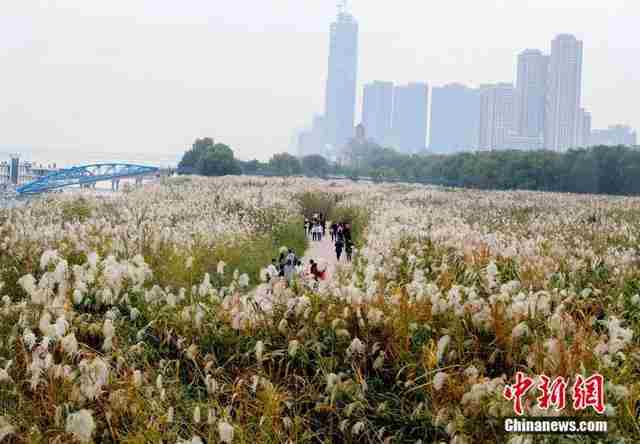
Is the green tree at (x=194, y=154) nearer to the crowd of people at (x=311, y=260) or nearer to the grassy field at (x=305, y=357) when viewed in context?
the crowd of people at (x=311, y=260)

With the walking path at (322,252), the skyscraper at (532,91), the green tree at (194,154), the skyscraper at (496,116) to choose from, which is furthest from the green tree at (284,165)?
the skyscraper at (496,116)

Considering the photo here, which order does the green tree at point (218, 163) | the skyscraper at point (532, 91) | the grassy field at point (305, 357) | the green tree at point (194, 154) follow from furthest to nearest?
the skyscraper at point (532, 91) → the green tree at point (194, 154) → the green tree at point (218, 163) → the grassy field at point (305, 357)

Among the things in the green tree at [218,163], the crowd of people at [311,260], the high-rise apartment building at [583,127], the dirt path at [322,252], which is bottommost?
the dirt path at [322,252]

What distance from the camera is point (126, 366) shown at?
532 cm

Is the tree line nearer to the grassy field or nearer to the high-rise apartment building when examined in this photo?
the grassy field

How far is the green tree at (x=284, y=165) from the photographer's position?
8812 cm

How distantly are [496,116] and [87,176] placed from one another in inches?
5397

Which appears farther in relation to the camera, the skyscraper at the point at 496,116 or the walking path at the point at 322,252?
the skyscraper at the point at 496,116

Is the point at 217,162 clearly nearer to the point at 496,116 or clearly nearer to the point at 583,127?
the point at 583,127

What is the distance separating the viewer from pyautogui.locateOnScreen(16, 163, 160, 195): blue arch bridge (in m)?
77.4

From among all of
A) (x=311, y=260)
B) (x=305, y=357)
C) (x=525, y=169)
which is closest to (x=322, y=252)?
(x=311, y=260)

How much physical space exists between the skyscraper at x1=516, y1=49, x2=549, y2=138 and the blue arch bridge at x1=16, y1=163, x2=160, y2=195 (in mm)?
118997

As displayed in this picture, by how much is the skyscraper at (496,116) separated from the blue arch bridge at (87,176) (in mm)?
122887

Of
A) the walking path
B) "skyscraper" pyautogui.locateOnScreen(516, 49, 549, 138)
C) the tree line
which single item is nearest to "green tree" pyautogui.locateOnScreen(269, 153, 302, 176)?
the tree line
